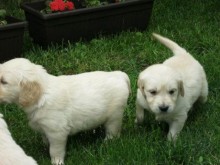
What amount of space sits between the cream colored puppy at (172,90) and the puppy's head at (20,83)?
1.04 metres

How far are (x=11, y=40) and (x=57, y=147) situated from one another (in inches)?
114

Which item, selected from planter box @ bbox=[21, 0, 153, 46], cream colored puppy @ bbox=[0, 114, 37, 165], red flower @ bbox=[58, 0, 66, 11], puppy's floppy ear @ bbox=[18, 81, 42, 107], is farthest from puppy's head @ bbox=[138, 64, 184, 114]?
red flower @ bbox=[58, 0, 66, 11]

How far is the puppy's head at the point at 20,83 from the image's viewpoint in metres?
4.72

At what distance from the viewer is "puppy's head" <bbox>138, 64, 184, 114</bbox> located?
5000 millimetres

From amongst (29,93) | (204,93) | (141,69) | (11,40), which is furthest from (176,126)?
(11,40)

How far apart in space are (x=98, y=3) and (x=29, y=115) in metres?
3.75

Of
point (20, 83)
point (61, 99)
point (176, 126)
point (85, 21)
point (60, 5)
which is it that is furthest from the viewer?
point (85, 21)

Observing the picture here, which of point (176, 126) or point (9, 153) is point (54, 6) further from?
point (9, 153)

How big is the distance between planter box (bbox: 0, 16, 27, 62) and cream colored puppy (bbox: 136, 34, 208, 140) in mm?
2525

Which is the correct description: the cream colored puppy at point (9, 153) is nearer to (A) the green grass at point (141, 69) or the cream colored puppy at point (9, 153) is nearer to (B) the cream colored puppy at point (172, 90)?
(A) the green grass at point (141, 69)

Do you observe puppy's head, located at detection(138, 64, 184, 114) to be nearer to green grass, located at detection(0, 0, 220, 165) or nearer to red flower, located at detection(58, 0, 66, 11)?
green grass, located at detection(0, 0, 220, 165)

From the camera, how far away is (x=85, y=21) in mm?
8031

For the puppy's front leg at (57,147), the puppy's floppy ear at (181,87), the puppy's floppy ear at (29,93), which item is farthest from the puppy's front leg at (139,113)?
the puppy's floppy ear at (29,93)

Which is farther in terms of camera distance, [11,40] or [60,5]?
[60,5]
